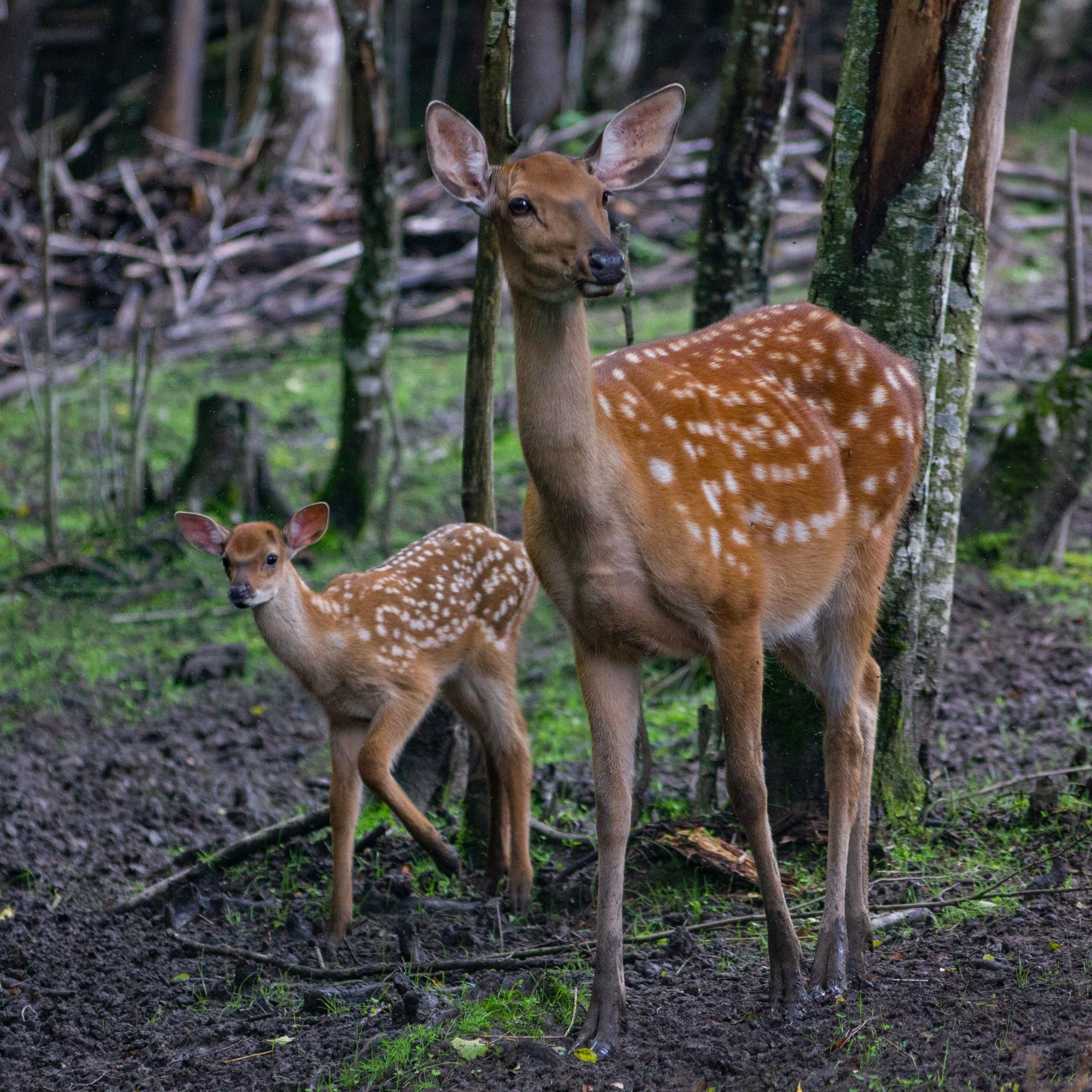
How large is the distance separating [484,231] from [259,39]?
13133mm

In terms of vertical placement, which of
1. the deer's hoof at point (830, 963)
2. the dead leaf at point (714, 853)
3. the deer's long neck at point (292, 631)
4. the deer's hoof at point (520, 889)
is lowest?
the deer's hoof at point (520, 889)

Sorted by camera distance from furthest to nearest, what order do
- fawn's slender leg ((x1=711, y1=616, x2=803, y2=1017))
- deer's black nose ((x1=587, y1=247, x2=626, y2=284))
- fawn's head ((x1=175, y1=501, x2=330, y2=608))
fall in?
fawn's head ((x1=175, y1=501, x2=330, y2=608)) < fawn's slender leg ((x1=711, y1=616, x2=803, y2=1017)) < deer's black nose ((x1=587, y1=247, x2=626, y2=284))

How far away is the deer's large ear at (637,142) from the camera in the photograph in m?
4.23

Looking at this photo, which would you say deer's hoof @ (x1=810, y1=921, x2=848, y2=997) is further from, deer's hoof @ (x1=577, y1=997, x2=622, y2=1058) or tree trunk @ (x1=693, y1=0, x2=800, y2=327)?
tree trunk @ (x1=693, y1=0, x2=800, y2=327)

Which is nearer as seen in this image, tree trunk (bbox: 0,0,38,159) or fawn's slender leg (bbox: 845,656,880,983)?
fawn's slender leg (bbox: 845,656,880,983)

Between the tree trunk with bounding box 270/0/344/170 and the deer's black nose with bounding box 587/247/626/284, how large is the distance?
12.1m

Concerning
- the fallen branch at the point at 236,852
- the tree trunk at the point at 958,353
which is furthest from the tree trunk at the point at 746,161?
the fallen branch at the point at 236,852

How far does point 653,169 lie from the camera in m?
4.33

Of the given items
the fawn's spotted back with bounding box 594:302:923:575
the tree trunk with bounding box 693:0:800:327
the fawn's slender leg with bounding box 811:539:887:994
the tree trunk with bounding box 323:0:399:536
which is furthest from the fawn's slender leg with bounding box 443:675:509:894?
the tree trunk with bounding box 323:0:399:536

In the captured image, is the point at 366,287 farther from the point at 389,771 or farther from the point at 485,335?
the point at 389,771

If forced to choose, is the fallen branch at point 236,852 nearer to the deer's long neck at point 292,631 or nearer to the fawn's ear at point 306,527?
the deer's long neck at point 292,631

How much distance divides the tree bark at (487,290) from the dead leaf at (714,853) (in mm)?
1731

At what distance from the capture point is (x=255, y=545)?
19.5ft

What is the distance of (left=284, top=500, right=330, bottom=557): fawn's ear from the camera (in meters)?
6.16
